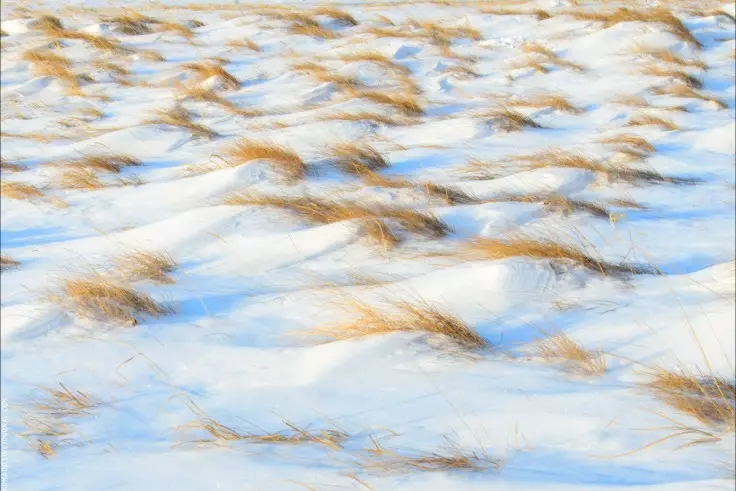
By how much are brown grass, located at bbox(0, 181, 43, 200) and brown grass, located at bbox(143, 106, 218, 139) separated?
0.75 meters

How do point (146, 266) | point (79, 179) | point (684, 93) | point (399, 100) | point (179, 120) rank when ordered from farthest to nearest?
point (684, 93) → point (399, 100) → point (179, 120) → point (79, 179) → point (146, 266)

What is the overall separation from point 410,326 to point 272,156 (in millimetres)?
1236

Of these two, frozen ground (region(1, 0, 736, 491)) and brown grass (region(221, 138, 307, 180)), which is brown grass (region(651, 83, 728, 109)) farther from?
brown grass (region(221, 138, 307, 180))

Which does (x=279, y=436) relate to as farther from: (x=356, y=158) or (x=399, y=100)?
(x=399, y=100)

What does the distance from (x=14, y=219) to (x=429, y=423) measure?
1.78m

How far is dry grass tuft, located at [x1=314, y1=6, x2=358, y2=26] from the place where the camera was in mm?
5395

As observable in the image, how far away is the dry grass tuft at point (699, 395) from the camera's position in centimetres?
118

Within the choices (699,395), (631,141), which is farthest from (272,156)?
(699,395)

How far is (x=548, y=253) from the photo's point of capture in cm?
173

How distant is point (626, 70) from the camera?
12.9ft

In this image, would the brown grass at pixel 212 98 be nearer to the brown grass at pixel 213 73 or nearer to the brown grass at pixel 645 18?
the brown grass at pixel 213 73

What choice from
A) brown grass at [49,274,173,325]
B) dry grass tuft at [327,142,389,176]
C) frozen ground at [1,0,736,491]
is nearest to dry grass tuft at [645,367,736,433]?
frozen ground at [1,0,736,491]

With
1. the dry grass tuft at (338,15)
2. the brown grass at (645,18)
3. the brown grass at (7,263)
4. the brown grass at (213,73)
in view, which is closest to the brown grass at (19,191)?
the brown grass at (7,263)

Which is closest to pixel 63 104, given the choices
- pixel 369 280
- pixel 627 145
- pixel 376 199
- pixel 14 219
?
pixel 14 219
